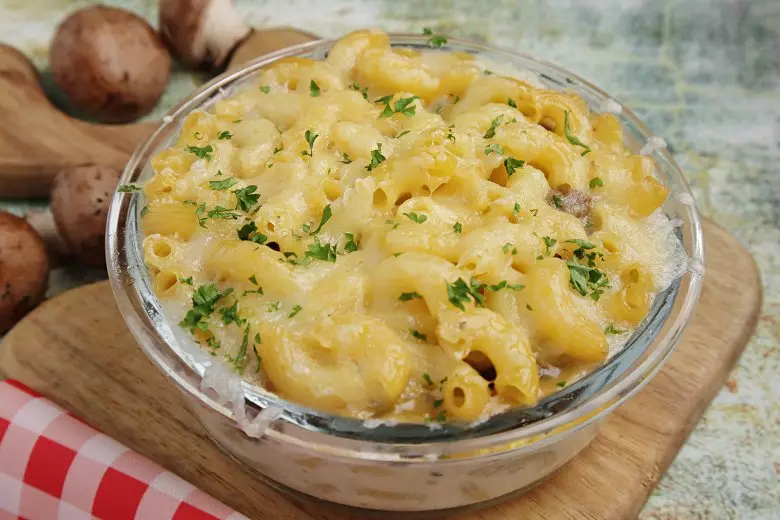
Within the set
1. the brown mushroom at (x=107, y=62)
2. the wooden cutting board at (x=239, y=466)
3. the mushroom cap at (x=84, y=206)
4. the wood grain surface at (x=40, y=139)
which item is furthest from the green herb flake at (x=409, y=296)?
the brown mushroom at (x=107, y=62)

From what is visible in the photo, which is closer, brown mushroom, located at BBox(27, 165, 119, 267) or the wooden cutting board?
the wooden cutting board

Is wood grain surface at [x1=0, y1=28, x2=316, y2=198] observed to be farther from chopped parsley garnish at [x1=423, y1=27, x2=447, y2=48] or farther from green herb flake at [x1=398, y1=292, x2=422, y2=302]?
green herb flake at [x1=398, y1=292, x2=422, y2=302]

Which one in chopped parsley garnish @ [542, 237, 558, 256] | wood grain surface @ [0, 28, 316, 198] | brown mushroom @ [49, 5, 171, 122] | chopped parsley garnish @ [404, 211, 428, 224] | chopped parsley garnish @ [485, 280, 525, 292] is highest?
chopped parsley garnish @ [404, 211, 428, 224]

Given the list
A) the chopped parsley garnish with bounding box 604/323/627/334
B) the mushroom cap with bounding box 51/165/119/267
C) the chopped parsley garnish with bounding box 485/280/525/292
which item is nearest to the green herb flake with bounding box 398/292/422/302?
the chopped parsley garnish with bounding box 485/280/525/292

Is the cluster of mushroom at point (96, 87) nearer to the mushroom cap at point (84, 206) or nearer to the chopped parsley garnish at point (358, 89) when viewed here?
the mushroom cap at point (84, 206)

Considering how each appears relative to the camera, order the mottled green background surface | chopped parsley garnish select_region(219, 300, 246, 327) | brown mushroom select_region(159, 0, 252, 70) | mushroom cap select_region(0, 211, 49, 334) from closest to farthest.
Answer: chopped parsley garnish select_region(219, 300, 246, 327) → mushroom cap select_region(0, 211, 49, 334) → the mottled green background surface → brown mushroom select_region(159, 0, 252, 70)

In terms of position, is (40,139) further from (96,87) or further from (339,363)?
(339,363)
